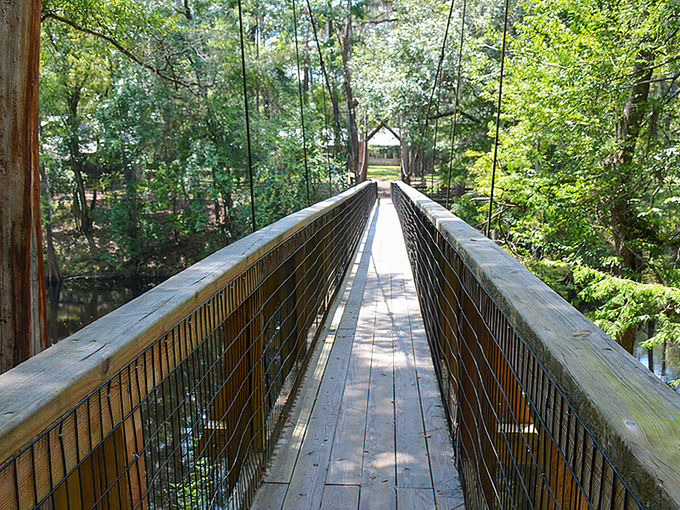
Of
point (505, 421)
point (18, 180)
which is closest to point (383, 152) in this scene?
point (18, 180)

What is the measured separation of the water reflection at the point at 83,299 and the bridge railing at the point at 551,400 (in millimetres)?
14073

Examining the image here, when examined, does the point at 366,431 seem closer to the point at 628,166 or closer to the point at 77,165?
the point at 628,166

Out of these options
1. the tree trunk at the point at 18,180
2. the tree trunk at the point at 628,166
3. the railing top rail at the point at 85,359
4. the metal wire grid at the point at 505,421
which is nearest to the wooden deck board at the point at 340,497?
the metal wire grid at the point at 505,421

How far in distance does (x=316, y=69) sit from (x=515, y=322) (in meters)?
21.5

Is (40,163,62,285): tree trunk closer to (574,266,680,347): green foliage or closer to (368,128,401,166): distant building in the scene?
(574,266,680,347): green foliage

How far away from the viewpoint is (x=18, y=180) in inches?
97.7

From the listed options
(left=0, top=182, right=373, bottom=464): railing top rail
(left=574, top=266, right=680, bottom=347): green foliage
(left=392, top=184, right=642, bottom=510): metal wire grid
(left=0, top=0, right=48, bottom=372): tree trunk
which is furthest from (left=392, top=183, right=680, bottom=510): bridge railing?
(left=574, top=266, right=680, bottom=347): green foliage

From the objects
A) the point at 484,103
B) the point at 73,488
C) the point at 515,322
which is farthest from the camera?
the point at 484,103

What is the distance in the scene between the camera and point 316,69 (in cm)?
2119

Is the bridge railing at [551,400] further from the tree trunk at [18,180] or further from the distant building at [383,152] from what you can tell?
the distant building at [383,152]

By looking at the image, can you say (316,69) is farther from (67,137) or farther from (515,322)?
(515,322)

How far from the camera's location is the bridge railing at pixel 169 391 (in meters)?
0.60

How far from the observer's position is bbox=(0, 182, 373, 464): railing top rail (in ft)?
1.82

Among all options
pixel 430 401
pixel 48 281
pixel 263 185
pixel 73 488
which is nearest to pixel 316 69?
pixel 263 185
